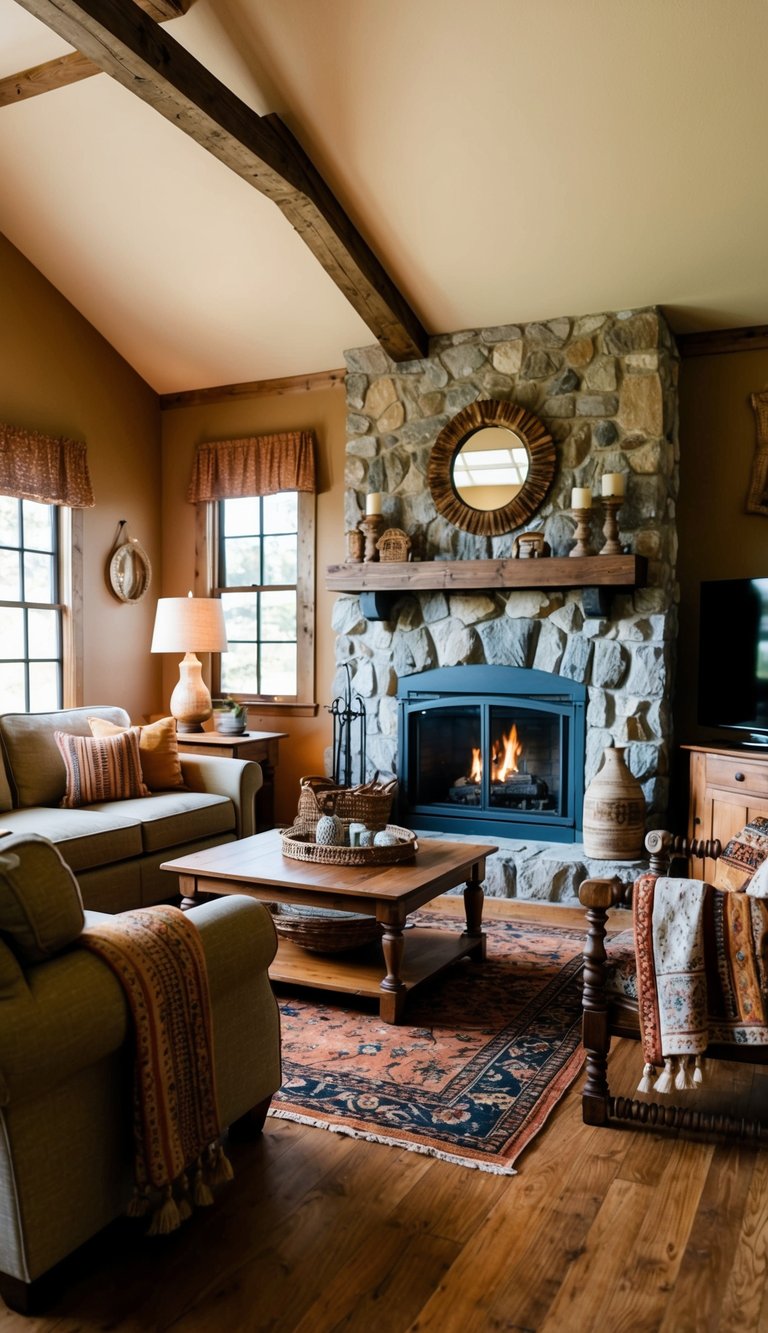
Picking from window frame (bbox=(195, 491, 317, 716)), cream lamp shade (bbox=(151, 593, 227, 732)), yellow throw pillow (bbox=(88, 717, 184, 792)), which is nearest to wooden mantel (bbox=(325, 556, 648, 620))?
window frame (bbox=(195, 491, 317, 716))

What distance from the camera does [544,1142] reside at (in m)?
2.42

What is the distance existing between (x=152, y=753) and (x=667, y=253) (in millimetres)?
3259

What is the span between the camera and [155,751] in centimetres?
475

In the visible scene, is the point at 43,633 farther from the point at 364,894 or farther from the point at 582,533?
the point at 364,894

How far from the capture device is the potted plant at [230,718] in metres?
5.48

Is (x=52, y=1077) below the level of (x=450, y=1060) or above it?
above

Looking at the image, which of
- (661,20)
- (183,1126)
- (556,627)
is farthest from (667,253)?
(183,1126)

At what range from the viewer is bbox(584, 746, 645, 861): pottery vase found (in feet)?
14.8

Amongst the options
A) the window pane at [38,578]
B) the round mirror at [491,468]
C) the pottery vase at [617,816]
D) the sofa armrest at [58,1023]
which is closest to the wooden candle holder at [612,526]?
the round mirror at [491,468]

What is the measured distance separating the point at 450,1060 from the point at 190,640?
124 inches

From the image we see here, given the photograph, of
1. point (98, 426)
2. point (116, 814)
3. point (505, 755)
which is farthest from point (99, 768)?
point (98, 426)

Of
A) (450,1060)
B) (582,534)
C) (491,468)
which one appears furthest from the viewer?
(491,468)

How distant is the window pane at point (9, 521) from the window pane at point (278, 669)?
1.56 metres

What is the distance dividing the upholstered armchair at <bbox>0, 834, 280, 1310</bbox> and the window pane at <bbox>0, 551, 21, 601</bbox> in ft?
11.9
